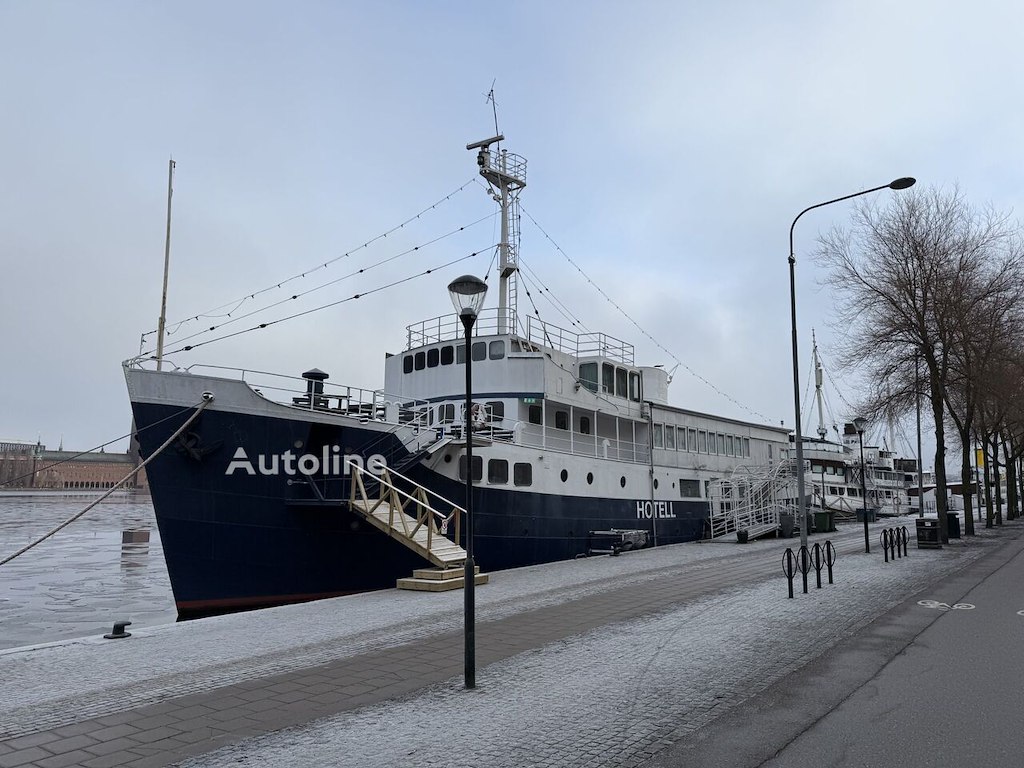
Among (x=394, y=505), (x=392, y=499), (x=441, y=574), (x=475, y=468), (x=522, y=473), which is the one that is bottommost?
(x=441, y=574)

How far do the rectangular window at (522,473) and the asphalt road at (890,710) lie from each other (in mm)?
11143

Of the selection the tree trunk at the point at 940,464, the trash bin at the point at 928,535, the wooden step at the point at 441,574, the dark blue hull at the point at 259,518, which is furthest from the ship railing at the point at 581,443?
the tree trunk at the point at 940,464

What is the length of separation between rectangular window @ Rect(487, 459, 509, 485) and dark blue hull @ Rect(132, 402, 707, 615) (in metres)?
2.03

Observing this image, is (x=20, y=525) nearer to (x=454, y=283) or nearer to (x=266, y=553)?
(x=266, y=553)

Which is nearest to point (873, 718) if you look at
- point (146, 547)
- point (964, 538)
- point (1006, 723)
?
point (1006, 723)

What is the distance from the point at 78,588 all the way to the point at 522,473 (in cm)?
1457

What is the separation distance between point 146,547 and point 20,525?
61.8 ft

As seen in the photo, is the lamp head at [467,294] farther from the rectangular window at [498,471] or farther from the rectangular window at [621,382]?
the rectangular window at [621,382]

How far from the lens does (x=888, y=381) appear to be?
28062mm

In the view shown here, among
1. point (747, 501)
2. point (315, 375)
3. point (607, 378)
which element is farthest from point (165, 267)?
point (747, 501)

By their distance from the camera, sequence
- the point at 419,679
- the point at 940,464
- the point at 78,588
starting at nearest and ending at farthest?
the point at 419,679 < the point at 78,588 < the point at 940,464

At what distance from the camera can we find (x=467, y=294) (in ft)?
26.5

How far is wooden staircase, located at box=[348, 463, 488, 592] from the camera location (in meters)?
15.0

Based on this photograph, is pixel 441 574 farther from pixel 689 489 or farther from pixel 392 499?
pixel 689 489
